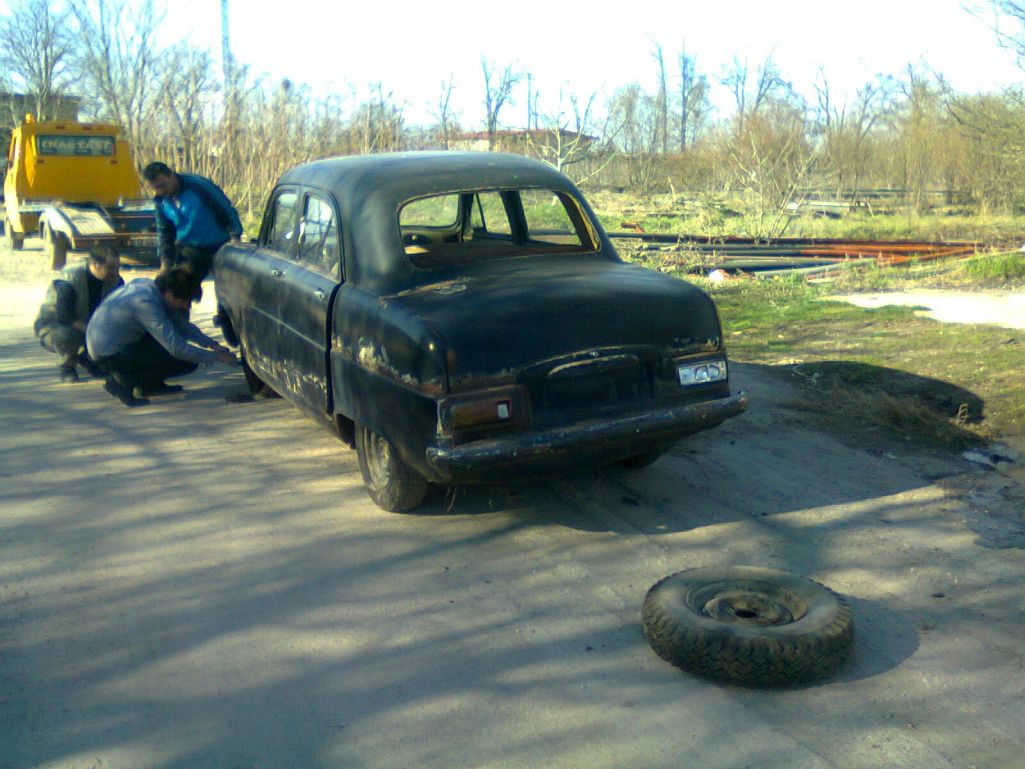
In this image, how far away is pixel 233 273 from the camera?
23.2 feet

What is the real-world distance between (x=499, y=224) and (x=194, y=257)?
3.40 m

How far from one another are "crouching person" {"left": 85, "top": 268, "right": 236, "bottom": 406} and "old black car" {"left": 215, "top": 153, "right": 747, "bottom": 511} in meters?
1.07

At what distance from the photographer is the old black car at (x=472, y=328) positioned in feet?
14.8

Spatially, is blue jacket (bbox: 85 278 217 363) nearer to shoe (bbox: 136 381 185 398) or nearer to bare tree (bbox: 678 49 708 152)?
shoe (bbox: 136 381 185 398)

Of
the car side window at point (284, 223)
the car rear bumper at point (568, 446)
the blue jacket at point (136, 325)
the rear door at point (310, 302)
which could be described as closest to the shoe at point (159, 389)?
the blue jacket at point (136, 325)

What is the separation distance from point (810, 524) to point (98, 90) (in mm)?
39455

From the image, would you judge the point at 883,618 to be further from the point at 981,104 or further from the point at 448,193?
the point at 981,104

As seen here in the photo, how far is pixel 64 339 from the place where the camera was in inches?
312

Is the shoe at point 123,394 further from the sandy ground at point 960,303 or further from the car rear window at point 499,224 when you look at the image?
the sandy ground at point 960,303

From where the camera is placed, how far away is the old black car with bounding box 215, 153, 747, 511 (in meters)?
4.51

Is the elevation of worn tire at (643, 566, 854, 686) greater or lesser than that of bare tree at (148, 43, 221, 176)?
lesser

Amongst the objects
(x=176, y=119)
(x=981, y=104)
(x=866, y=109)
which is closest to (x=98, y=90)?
(x=176, y=119)

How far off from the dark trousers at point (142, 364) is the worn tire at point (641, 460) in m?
3.71

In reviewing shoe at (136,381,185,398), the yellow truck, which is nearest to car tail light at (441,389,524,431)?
shoe at (136,381,185,398)
